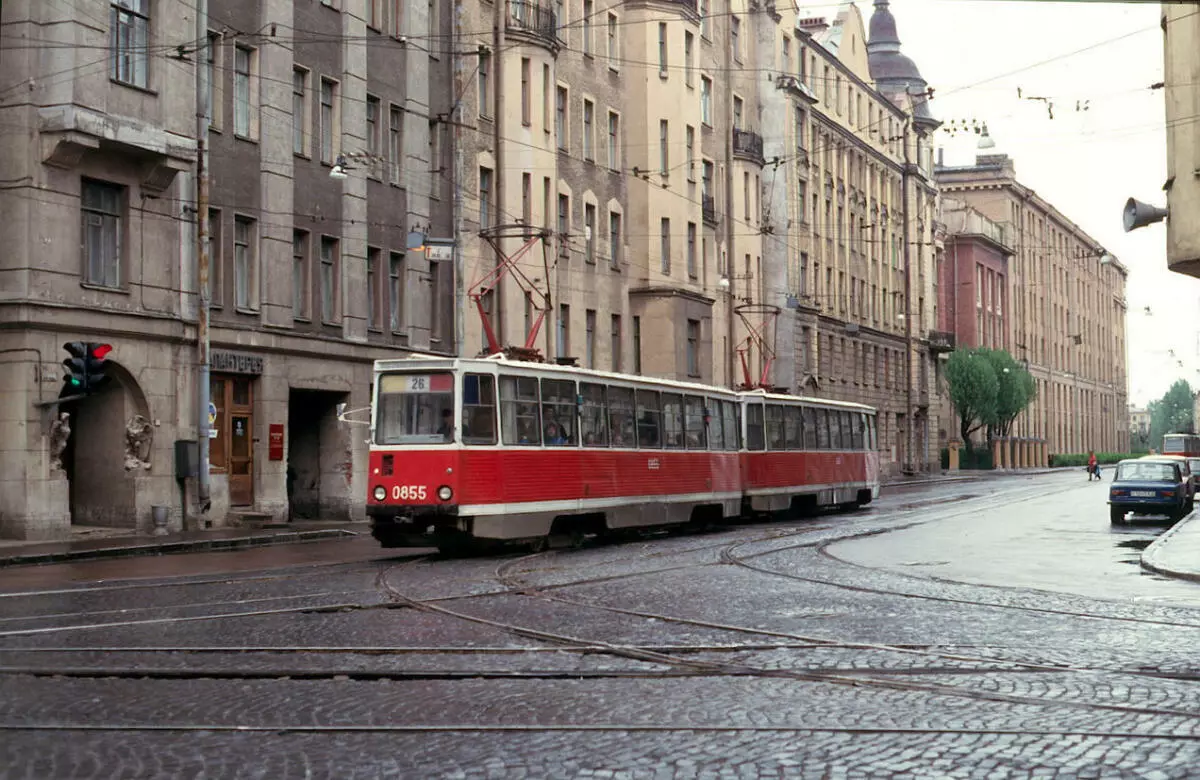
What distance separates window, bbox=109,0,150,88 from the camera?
29.4m

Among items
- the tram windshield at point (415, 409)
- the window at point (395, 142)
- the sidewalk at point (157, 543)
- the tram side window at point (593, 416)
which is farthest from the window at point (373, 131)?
the tram windshield at point (415, 409)

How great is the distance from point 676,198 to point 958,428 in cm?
5237

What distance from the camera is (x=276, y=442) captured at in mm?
33875

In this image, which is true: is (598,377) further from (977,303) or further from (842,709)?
(977,303)

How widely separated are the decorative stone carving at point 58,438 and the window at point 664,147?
28868 millimetres

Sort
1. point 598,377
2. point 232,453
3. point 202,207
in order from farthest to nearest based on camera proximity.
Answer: point 232,453 → point 202,207 → point 598,377

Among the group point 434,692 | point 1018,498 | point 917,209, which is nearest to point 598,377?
point 434,692

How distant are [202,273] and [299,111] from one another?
620cm

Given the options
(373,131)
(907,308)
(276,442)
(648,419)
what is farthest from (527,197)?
(907,308)

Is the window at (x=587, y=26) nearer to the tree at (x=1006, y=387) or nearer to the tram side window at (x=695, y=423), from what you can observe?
the tram side window at (x=695, y=423)

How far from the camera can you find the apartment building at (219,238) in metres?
27.6

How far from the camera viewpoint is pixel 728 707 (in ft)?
33.3

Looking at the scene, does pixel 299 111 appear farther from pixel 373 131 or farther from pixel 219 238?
pixel 219 238

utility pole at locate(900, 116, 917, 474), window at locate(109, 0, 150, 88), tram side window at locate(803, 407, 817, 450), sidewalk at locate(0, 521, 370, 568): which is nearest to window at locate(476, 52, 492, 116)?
tram side window at locate(803, 407, 817, 450)
